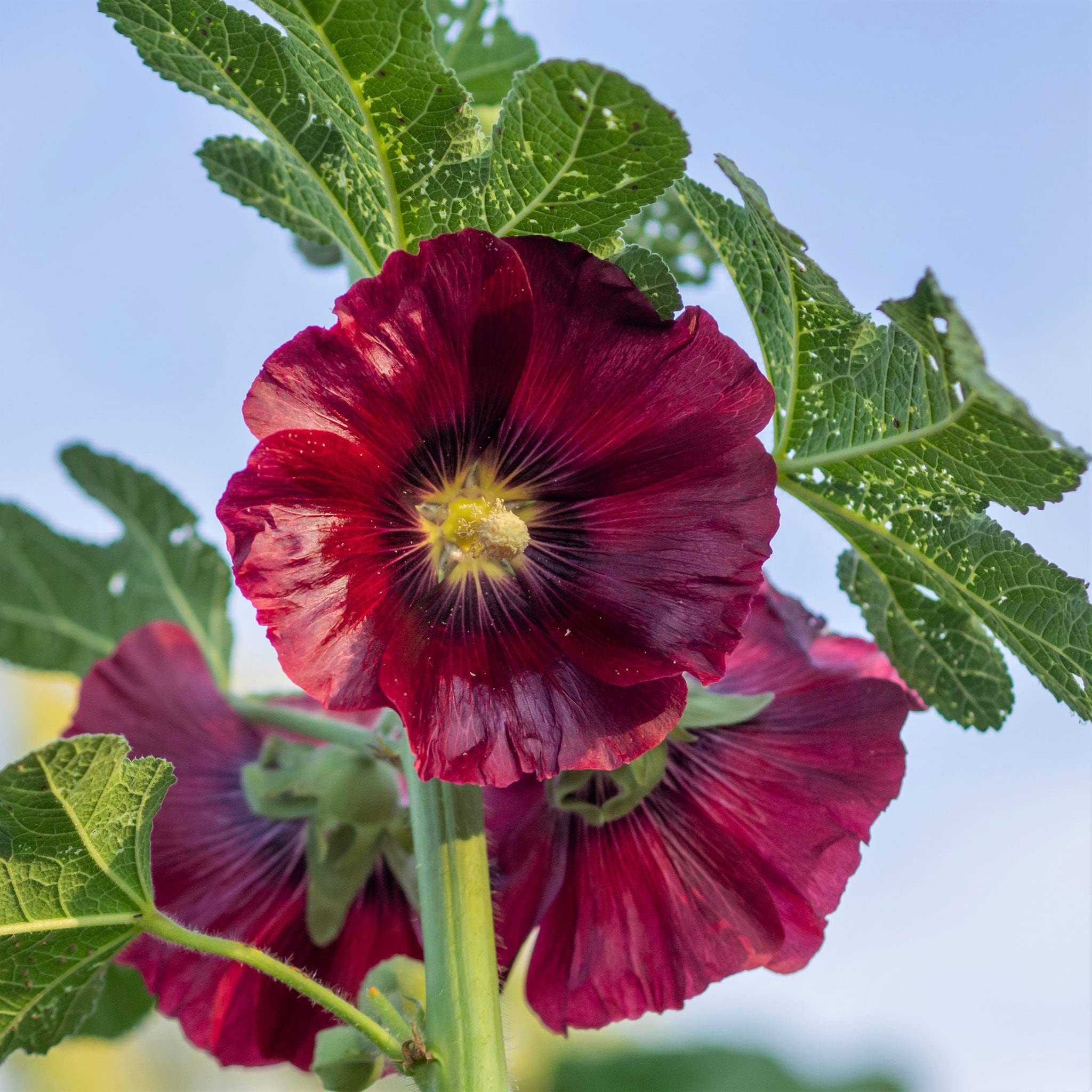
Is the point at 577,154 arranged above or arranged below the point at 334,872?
above

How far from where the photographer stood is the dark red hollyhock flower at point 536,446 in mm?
752

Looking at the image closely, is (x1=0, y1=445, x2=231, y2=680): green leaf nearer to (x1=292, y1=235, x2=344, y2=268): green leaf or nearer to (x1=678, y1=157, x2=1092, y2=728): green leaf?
(x1=292, y1=235, x2=344, y2=268): green leaf

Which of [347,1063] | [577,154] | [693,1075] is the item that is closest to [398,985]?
[347,1063]

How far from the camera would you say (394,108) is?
0.86 metres

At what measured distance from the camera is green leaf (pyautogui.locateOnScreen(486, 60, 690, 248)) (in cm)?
78

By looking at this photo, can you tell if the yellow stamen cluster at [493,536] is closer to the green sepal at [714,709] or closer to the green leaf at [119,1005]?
the green sepal at [714,709]

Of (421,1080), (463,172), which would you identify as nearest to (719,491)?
(463,172)

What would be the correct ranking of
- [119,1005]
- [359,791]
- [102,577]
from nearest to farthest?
[359,791] → [119,1005] → [102,577]

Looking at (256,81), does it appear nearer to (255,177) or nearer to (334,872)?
(255,177)

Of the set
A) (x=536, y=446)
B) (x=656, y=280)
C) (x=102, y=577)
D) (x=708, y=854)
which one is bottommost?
(x=708, y=854)

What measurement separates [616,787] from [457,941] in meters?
0.28

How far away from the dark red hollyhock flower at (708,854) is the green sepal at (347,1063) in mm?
201

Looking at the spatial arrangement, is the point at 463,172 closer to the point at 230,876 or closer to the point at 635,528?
the point at 635,528

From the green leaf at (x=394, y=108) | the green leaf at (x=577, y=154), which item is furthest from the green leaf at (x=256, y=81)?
the green leaf at (x=577, y=154)
